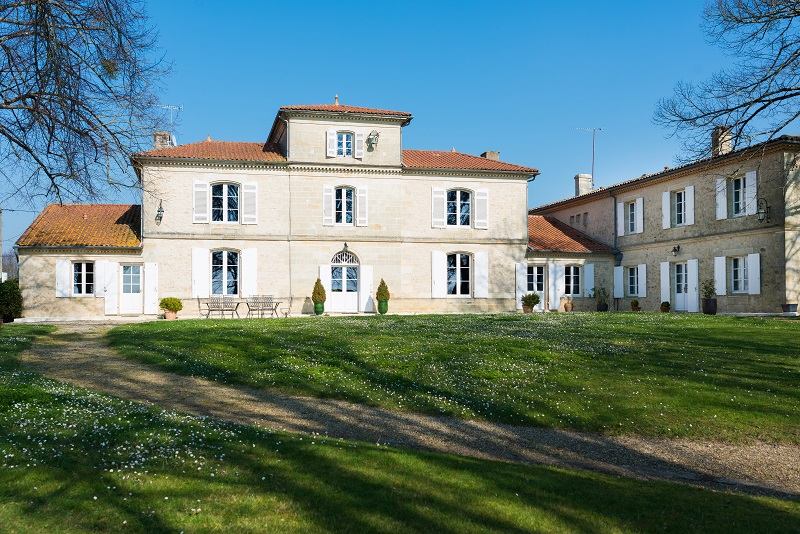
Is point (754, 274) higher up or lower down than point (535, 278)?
higher up

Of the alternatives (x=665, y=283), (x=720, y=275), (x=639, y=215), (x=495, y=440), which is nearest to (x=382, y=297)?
(x=665, y=283)

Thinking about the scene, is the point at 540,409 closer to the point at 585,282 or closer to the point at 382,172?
the point at 382,172

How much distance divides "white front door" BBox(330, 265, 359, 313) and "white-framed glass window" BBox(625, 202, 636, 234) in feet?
41.9

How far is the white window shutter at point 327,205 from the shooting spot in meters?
27.2

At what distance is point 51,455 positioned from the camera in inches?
208

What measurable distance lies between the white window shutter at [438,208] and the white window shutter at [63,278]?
Result: 14447 mm

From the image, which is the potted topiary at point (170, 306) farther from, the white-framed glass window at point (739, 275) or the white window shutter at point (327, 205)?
the white-framed glass window at point (739, 275)

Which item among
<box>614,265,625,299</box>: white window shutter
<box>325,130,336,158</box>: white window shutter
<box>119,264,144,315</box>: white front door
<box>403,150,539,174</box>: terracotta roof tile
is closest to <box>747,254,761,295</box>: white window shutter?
<box>614,265,625,299</box>: white window shutter

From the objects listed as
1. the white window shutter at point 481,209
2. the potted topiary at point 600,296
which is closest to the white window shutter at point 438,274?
the white window shutter at point 481,209

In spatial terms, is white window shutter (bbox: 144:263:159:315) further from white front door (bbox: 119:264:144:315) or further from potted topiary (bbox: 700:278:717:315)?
potted topiary (bbox: 700:278:717:315)

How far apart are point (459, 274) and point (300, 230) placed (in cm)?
704

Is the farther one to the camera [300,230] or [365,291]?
[365,291]

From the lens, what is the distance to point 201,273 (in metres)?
25.9

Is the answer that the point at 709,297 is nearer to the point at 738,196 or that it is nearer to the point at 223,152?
the point at 738,196
